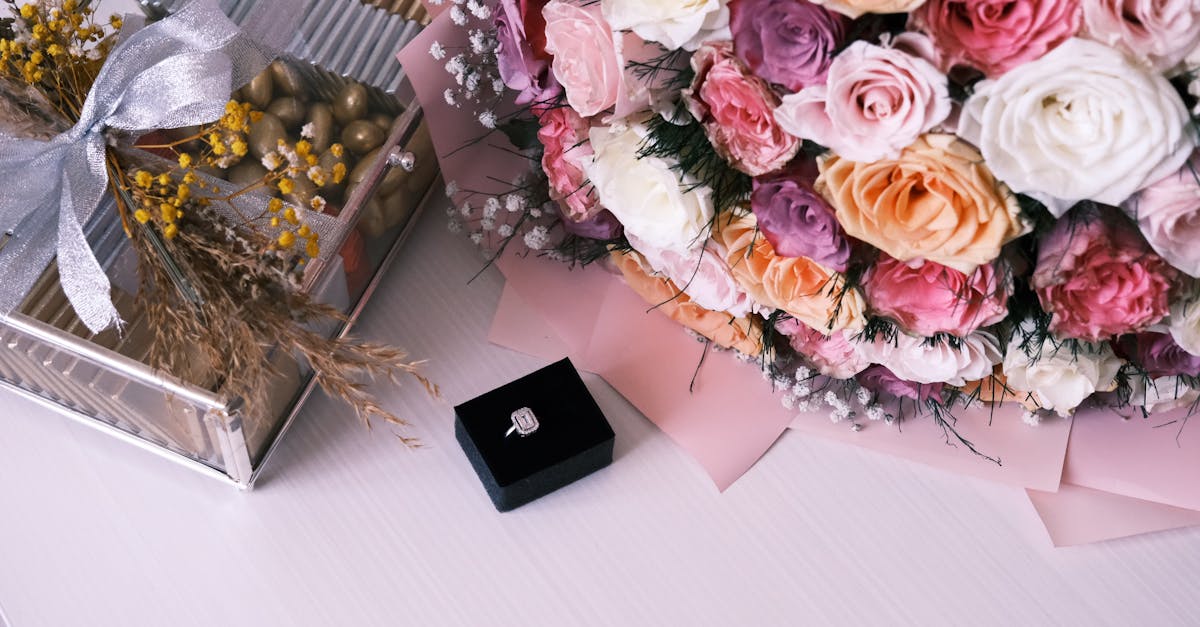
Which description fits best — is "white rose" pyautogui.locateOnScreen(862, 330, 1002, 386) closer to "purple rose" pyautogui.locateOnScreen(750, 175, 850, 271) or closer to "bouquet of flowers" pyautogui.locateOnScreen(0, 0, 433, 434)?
"purple rose" pyautogui.locateOnScreen(750, 175, 850, 271)

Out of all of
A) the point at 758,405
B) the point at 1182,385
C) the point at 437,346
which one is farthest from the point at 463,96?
the point at 1182,385

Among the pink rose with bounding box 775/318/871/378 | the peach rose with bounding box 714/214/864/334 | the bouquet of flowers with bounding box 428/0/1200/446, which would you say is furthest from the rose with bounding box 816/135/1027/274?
the pink rose with bounding box 775/318/871/378

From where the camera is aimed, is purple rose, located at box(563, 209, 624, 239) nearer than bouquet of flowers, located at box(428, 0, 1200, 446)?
No

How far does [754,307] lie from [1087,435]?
337mm

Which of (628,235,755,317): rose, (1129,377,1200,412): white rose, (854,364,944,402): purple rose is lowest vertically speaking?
(1129,377,1200,412): white rose

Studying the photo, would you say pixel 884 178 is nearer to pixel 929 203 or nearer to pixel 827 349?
pixel 929 203

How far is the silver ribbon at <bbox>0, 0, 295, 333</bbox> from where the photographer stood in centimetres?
83

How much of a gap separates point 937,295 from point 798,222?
0.11 meters

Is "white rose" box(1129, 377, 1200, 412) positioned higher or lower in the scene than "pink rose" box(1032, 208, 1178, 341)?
lower

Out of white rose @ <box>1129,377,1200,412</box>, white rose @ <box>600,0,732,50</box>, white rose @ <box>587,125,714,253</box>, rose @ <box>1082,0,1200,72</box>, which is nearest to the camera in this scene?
rose @ <box>1082,0,1200,72</box>

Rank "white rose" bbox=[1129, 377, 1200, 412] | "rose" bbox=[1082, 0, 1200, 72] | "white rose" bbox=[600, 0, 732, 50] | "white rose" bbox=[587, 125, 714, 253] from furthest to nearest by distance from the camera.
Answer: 1. "white rose" bbox=[1129, 377, 1200, 412]
2. "white rose" bbox=[587, 125, 714, 253]
3. "white rose" bbox=[600, 0, 732, 50]
4. "rose" bbox=[1082, 0, 1200, 72]

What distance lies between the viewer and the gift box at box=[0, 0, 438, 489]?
2.78 feet

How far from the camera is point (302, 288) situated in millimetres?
853

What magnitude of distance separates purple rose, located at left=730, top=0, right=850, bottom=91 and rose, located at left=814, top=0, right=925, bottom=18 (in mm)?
36
